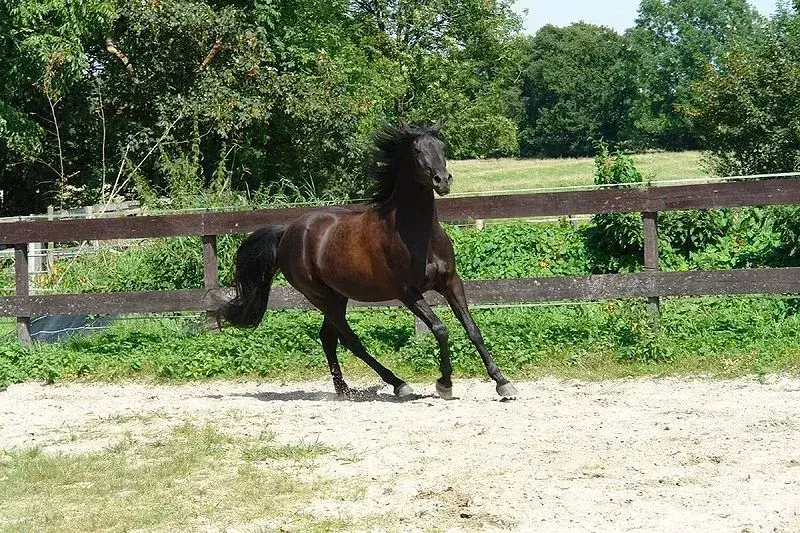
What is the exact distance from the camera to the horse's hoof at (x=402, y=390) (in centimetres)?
794

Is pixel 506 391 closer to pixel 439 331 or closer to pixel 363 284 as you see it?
pixel 439 331

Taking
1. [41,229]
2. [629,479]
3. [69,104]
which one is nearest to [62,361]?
[41,229]

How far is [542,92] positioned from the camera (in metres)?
78.8

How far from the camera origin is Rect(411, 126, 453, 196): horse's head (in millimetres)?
7152

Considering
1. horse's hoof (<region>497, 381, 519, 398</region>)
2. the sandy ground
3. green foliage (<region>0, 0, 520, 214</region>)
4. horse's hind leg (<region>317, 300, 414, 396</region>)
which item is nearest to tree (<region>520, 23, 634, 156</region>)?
green foliage (<region>0, 0, 520, 214</region>)

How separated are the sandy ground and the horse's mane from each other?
1639mm

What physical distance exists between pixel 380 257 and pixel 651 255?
261 cm

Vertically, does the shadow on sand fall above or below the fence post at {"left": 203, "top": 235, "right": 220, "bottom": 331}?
below

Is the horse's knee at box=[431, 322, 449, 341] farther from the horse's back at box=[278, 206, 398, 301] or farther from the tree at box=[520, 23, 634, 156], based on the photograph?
the tree at box=[520, 23, 634, 156]

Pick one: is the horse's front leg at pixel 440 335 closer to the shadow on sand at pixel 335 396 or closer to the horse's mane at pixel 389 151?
the shadow on sand at pixel 335 396

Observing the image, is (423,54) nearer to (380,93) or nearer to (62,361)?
(380,93)

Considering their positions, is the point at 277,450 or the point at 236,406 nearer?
the point at 277,450

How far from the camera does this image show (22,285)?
412 inches

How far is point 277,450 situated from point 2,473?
1.55 metres
